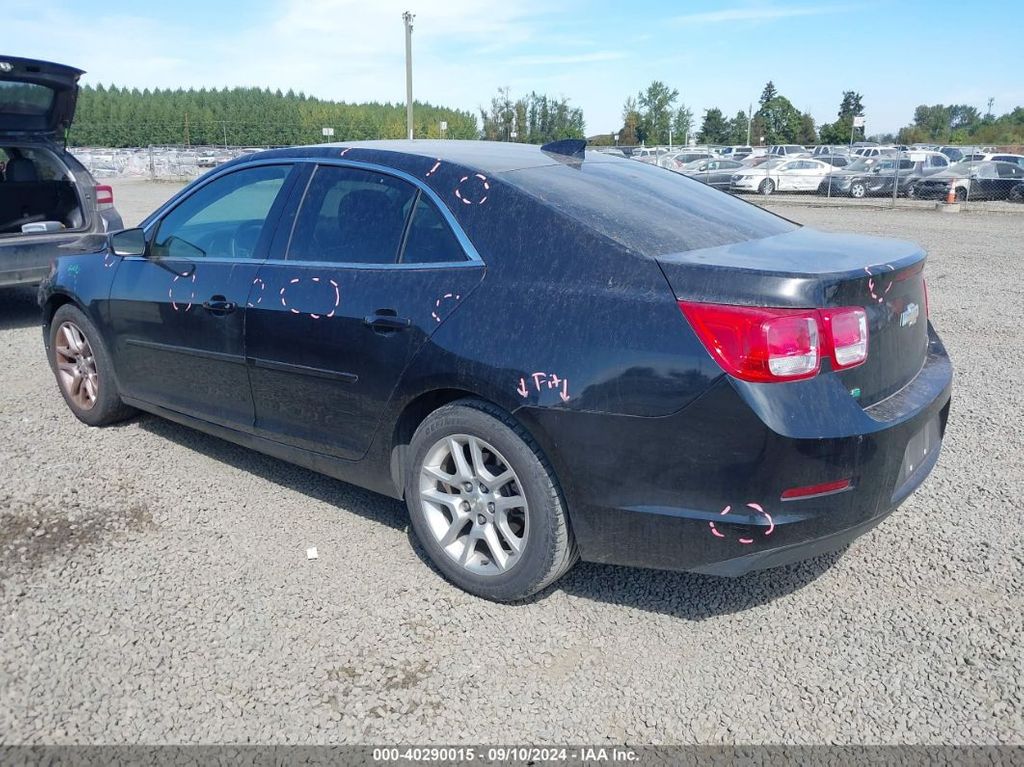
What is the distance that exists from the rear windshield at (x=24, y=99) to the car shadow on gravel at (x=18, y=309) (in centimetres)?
196

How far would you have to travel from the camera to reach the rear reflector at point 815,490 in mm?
2645

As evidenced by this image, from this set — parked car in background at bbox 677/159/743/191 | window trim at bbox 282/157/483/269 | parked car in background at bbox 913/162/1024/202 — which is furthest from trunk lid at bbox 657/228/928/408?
parked car in background at bbox 677/159/743/191

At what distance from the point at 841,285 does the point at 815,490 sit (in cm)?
66

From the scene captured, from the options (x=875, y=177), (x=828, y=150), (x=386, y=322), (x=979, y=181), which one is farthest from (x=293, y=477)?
(x=828, y=150)

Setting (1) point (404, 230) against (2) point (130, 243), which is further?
(2) point (130, 243)

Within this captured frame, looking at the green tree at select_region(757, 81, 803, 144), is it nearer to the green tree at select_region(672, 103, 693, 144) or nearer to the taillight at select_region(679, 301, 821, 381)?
the green tree at select_region(672, 103, 693, 144)

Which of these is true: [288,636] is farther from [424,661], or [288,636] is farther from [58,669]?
[58,669]

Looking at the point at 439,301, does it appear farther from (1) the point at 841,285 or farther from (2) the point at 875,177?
(2) the point at 875,177

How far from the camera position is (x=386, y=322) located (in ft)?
10.9

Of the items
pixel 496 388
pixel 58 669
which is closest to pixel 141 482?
pixel 58 669

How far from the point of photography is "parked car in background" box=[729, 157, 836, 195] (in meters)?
29.1

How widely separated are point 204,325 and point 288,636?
174cm

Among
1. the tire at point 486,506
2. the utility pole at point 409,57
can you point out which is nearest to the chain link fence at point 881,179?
the utility pole at point 409,57

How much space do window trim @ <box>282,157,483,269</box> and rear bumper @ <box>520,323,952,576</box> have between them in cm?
73
